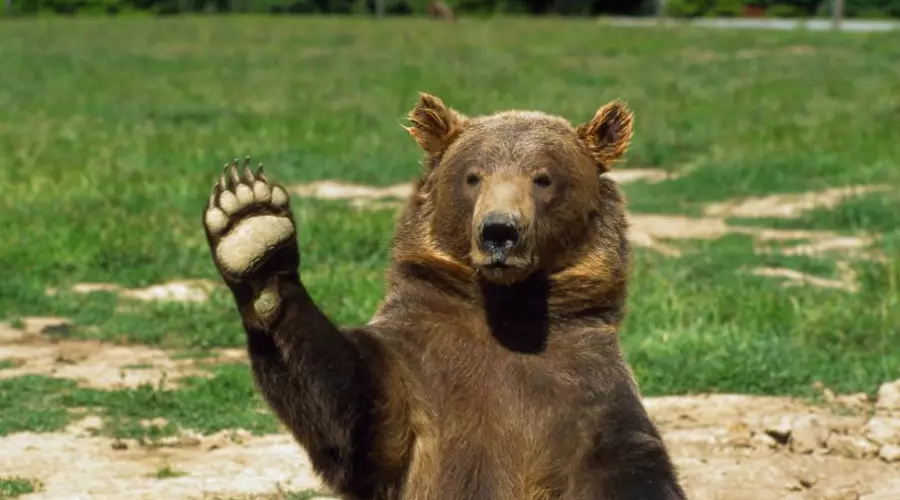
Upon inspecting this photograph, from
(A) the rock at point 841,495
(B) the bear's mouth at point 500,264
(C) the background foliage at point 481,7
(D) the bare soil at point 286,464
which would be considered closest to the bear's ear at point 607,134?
(B) the bear's mouth at point 500,264

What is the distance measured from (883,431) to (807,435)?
32 cm

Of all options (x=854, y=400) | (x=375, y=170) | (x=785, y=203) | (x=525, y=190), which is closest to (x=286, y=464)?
(x=525, y=190)

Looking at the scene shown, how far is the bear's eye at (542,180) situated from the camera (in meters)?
4.52

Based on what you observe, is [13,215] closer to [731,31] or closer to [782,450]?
[782,450]

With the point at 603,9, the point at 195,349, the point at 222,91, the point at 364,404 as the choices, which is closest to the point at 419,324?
the point at 364,404

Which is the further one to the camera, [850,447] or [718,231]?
[718,231]

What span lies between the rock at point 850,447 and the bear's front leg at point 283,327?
2.80 m

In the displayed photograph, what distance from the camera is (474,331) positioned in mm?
4441

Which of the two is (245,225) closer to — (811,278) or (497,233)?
(497,233)

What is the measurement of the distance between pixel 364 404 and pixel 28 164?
9.96m

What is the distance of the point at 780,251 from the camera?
10484mm

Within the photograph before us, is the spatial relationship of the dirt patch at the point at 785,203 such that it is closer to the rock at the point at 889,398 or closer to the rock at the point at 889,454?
the rock at the point at 889,398

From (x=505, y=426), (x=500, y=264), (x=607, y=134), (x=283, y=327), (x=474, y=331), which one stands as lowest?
(x=505, y=426)

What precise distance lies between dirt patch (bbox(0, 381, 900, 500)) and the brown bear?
148 centimetres
